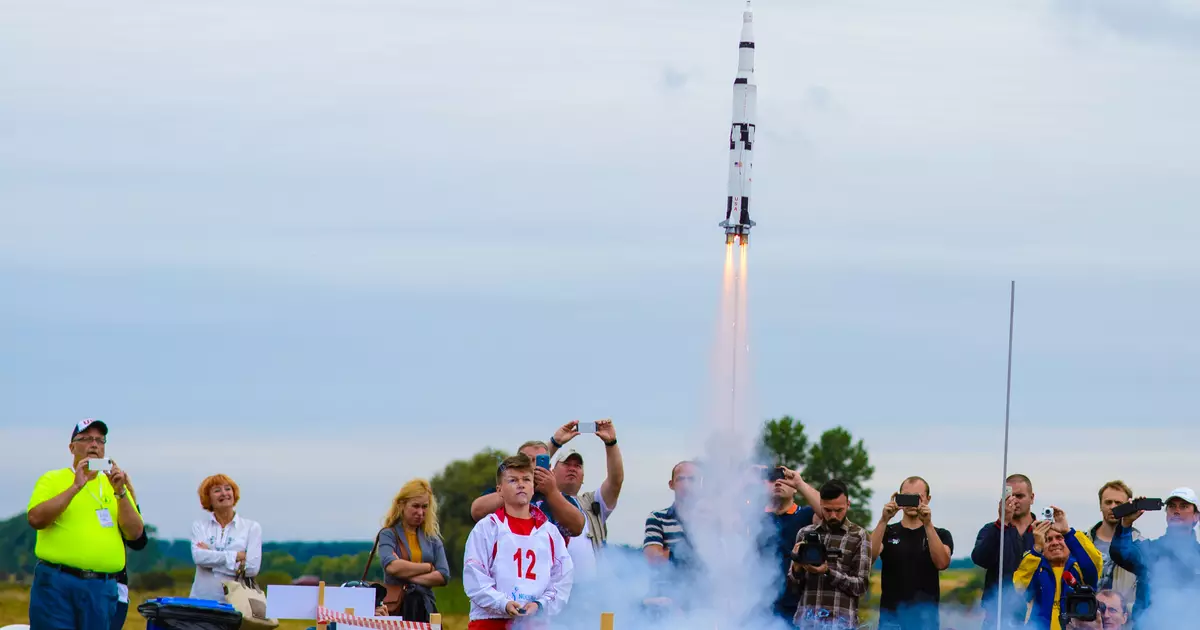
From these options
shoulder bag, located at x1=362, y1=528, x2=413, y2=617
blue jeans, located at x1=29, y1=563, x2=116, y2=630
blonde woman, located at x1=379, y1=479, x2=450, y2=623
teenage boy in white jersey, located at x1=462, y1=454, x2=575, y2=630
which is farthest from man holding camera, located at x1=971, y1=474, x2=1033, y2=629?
blue jeans, located at x1=29, y1=563, x2=116, y2=630

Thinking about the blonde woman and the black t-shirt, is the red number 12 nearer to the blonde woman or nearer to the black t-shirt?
the blonde woman

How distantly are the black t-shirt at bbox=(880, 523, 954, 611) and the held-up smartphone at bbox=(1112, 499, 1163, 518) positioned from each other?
4.79ft

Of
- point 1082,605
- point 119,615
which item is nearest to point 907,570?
point 1082,605

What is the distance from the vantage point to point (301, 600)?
43.3 ft

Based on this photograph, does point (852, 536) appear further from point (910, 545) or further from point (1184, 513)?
point (1184, 513)

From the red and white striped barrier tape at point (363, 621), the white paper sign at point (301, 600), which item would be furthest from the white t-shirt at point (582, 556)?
the white paper sign at point (301, 600)

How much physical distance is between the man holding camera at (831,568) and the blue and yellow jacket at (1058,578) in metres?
1.42

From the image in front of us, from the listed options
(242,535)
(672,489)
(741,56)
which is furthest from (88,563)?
(741,56)

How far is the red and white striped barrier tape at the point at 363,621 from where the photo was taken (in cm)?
1288

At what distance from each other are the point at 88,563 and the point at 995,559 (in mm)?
7776

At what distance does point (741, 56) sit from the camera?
19766 mm

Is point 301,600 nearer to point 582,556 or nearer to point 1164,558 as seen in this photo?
point 582,556

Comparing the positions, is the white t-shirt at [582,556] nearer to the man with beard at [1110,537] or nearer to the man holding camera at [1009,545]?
the man holding camera at [1009,545]

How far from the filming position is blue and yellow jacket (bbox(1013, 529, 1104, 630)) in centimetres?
1468
